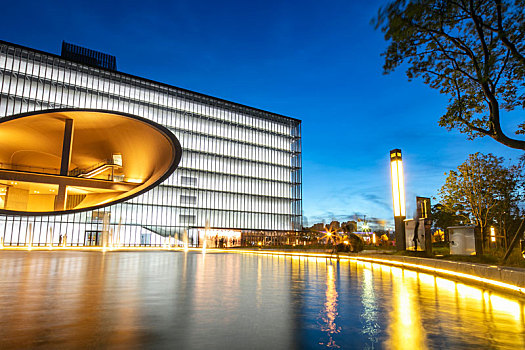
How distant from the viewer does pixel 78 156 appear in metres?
48.9

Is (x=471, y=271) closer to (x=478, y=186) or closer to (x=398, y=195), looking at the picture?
(x=398, y=195)

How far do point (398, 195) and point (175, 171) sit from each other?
4754cm

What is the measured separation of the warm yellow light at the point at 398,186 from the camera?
1784 cm

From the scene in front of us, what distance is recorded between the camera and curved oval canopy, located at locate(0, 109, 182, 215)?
36656mm

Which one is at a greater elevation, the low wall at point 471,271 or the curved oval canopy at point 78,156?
the curved oval canopy at point 78,156

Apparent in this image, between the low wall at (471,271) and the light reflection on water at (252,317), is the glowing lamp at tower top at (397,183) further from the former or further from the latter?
the light reflection on water at (252,317)

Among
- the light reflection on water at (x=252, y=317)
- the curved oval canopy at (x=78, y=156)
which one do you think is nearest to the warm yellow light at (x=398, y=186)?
the light reflection on water at (x=252, y=317)

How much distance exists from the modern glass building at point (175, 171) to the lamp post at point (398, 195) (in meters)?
31.1

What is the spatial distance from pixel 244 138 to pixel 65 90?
1192 inches

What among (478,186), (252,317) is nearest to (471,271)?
(252,317)

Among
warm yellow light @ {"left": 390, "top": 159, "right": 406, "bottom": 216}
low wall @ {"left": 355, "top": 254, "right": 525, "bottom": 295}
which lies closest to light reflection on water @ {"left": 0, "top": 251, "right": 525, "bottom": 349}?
Result: low wall @ {"left": 355, "top": 254, "right": 525, "bottom": 295}

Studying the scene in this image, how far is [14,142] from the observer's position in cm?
4153

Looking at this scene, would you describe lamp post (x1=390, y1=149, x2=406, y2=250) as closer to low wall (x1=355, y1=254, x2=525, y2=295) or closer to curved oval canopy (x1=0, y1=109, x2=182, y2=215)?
low wall (x1=355, y1=254, x2=525, y2=295)

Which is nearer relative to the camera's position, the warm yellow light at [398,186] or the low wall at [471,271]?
the low wall at [471,271]
